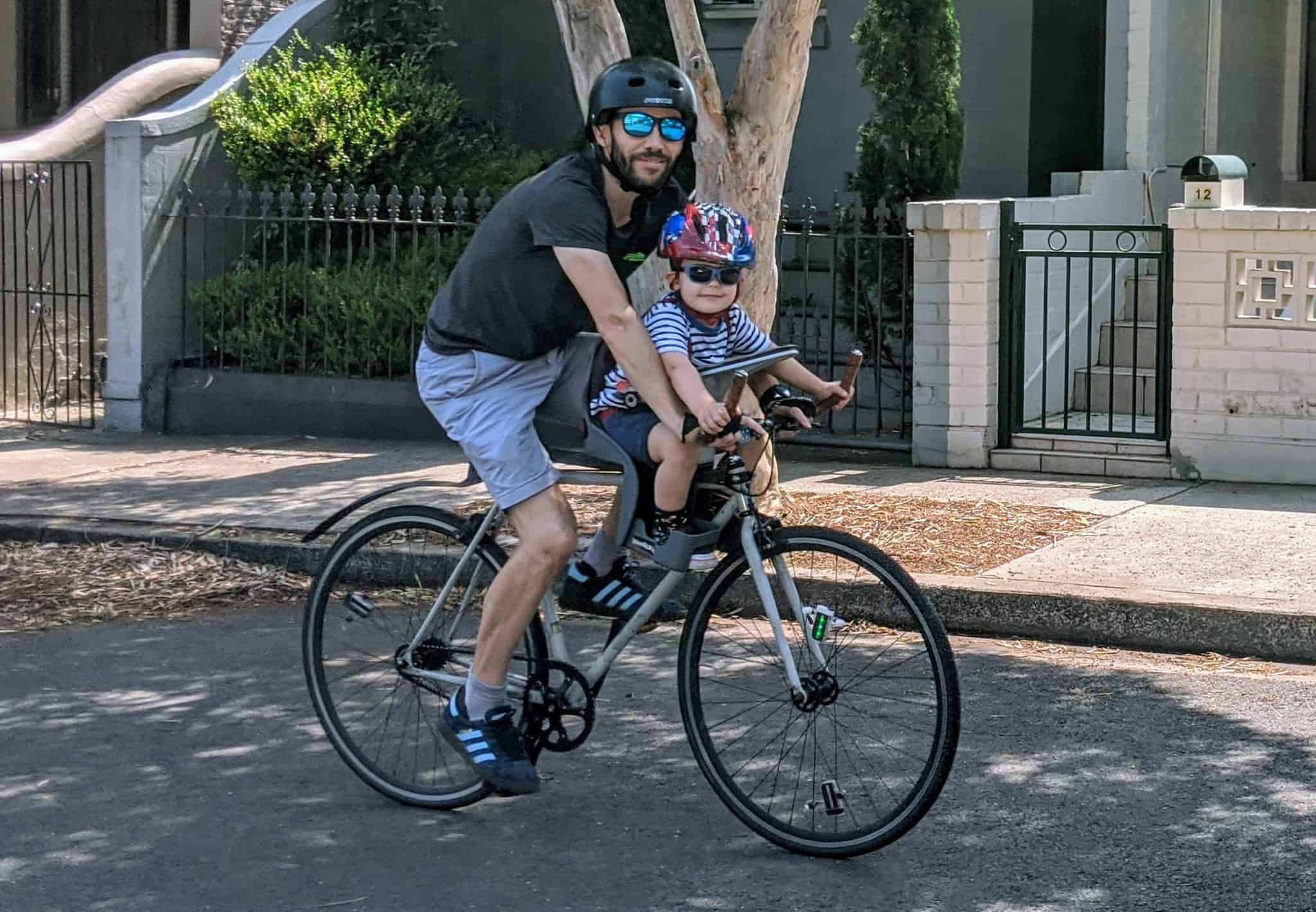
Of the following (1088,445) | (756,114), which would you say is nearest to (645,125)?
(756,114)

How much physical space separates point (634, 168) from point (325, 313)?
7601mm

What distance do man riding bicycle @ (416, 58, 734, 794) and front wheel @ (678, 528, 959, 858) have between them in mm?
321

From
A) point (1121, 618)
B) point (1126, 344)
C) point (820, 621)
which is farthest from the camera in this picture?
point (1126, 344)

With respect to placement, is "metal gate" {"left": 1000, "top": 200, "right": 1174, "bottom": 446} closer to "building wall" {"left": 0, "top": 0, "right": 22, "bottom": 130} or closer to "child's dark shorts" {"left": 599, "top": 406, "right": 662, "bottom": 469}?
"child's dark shorts" {"left": 599, "top": 406, "right": 662, "bottom": 469}

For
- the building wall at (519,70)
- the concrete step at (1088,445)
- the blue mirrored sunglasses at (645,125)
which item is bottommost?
the concrete step at (1088,445)

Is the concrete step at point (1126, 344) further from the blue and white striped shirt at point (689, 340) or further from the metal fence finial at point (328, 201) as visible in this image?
the blue and white striped shirt at point (689, 340)

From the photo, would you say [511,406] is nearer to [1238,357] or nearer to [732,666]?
[732,666]

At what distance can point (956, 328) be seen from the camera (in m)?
10.1

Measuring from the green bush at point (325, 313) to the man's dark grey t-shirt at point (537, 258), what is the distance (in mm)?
6797

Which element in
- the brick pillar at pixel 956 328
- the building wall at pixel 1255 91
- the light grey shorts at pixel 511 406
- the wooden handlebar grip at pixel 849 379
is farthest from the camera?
the building wall at pixel 1255 91

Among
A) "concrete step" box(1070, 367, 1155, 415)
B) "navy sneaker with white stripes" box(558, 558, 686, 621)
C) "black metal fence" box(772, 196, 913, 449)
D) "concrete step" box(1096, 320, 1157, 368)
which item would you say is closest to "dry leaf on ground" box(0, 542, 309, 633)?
"navy sneaker with white stripes" box(558, 558, 686, 621)

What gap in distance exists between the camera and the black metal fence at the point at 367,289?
1133cm

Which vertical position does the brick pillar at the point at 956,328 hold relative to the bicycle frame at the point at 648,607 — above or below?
above

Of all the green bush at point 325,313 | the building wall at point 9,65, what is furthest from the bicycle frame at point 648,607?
the building wall at point 9,65
